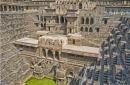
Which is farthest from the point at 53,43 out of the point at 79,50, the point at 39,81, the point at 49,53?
the point at 39,81

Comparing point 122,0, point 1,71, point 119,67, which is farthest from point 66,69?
point 122,0

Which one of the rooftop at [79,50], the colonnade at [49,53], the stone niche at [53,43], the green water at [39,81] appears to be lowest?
the green water at [39,81]

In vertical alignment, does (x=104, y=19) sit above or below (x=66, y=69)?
above

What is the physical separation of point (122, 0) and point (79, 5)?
12.8m

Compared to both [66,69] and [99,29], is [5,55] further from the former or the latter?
[99,29]

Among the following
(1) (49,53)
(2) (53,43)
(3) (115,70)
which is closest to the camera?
(3) (115,70)

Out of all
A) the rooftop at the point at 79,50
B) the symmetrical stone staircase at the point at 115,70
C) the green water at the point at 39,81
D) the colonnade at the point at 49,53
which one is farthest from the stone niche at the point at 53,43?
the symmetrical stone staircase at the point at 115,70

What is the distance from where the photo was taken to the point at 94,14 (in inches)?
2087

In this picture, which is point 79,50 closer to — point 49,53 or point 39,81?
point 49,53

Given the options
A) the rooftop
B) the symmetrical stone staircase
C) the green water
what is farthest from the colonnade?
the symmetrical stone staircase

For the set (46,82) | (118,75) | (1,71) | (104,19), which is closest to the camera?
(118,75)

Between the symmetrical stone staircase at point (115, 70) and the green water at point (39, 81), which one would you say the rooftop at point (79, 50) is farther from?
the symmetrical stone staircase at point (115, 70)

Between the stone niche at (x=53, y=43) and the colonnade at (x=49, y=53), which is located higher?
the stone niche at (x=53, y=43)

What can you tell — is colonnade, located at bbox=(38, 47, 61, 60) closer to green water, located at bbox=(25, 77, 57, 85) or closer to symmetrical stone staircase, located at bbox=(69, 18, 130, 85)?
green water, located at bbox=(25, 77, 57, 85)
